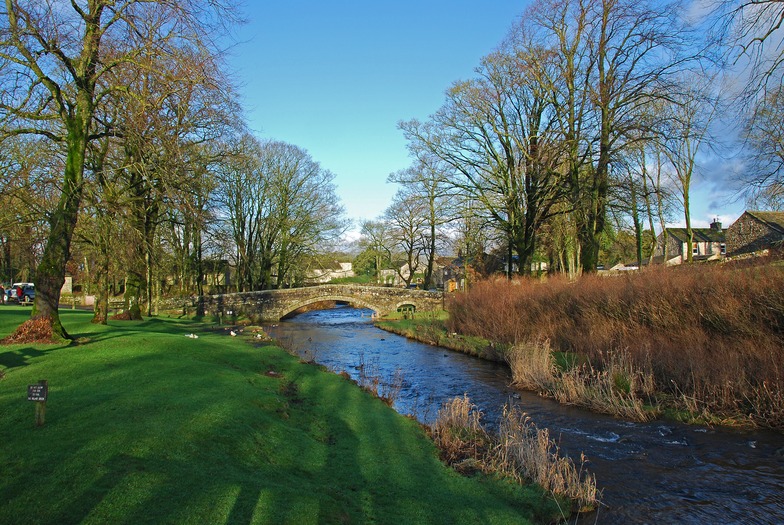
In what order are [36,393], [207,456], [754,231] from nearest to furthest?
[36,393], [207,456], [754,231]

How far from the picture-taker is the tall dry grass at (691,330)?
1070 centimetres

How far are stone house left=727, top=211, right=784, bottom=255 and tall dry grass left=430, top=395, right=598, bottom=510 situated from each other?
47.3m

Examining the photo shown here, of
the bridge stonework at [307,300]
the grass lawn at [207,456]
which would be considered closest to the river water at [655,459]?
the grass lawn at [207,456]

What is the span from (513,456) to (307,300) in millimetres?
35823

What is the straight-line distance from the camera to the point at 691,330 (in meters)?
13.5

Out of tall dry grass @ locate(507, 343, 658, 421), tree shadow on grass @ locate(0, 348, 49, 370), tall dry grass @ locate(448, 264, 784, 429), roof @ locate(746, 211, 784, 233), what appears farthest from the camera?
roof @ locate(746, 211, 784, 233)

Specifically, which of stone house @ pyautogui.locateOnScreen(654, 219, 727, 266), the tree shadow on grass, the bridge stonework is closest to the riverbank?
the tree shadow on grass

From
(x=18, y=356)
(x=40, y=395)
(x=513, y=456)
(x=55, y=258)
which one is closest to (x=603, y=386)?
(x=513, y=456)

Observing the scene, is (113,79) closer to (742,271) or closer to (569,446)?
(569,446)

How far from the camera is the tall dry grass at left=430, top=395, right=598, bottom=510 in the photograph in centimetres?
688

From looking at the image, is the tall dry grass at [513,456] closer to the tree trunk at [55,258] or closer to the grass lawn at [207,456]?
the grass lawn at [207,456]

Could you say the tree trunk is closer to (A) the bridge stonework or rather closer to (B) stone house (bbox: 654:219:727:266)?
→ (A) the bridge stonework

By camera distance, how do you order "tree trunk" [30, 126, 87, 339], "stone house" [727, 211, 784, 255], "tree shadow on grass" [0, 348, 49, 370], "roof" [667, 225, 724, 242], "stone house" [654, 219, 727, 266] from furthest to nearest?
1. "roof" [667, 225, 724, 242]
2. "stone house" [654, 219, 727, 266]
3. "stone house" [727, 211, 784, 255]
4. "tree trunk" [30, 126, 87, 339]
5. "tree shadow on grass" [0, 348, 49, 370]

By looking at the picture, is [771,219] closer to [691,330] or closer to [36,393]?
[691,330]
